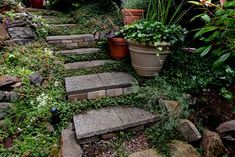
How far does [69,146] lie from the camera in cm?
198

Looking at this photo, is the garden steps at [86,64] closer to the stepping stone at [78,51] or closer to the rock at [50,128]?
the stepping stone at [78,51]

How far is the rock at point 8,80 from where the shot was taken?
8.51 feet

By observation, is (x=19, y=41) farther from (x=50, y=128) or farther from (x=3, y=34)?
(x=50, y=128)

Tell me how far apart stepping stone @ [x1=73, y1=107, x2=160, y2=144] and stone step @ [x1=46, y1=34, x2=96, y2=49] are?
66.5 inches

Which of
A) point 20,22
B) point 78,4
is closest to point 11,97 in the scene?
point 20,22

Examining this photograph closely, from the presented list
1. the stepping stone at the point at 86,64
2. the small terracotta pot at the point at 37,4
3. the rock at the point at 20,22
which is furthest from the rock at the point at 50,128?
the small terracotta pot at the point at 37,4

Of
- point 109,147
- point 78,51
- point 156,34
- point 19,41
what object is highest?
point 156,34

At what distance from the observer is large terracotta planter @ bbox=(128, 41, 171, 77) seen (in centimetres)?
260

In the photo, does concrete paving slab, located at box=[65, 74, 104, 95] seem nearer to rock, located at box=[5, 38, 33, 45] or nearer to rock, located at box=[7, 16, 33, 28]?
rock, located at box=[5, 38, 33, 45]

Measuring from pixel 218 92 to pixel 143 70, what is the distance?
2.72 feet

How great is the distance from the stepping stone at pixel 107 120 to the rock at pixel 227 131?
0.55m

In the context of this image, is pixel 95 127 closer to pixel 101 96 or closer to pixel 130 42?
pixel 101 96

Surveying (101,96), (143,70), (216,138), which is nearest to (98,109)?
(101,96)

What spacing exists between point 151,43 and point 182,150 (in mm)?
1155
